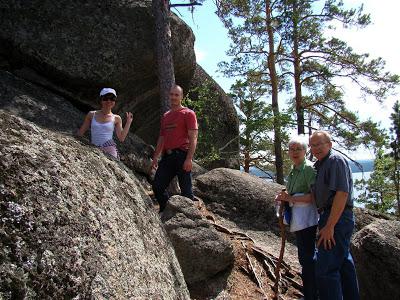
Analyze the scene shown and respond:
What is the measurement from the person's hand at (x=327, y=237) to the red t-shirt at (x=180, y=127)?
263 centimetres

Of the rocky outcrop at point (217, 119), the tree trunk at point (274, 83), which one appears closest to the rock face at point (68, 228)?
the rocky outcrop at point (217, 119)

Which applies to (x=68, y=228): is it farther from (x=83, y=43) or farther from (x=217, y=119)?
(x=217, y=119)

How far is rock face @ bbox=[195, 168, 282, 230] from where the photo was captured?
27.6ft

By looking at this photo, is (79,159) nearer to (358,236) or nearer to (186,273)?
(186,273)

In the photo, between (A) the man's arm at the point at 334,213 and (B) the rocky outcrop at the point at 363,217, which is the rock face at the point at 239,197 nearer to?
(B) the rocky outcrop at the point at 363,217

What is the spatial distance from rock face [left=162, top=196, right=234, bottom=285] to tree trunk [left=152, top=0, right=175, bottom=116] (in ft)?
10.7

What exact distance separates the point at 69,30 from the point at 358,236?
6333 mm

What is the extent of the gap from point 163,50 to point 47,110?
274 centimetres

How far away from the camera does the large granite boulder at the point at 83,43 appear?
24.6 ft

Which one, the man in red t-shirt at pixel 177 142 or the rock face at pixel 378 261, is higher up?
the man in red t-shirt at pixel 177 142

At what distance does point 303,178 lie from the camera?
4695 millimetres

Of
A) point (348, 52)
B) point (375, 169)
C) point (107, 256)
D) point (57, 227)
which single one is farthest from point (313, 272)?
point (375, 169)

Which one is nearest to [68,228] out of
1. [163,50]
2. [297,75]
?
[163,50]

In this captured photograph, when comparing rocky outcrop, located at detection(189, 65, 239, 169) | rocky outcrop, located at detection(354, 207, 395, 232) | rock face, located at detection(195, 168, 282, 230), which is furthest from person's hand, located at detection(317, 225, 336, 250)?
rocky outcrop, located at detection(189, 65, 239, 169)
